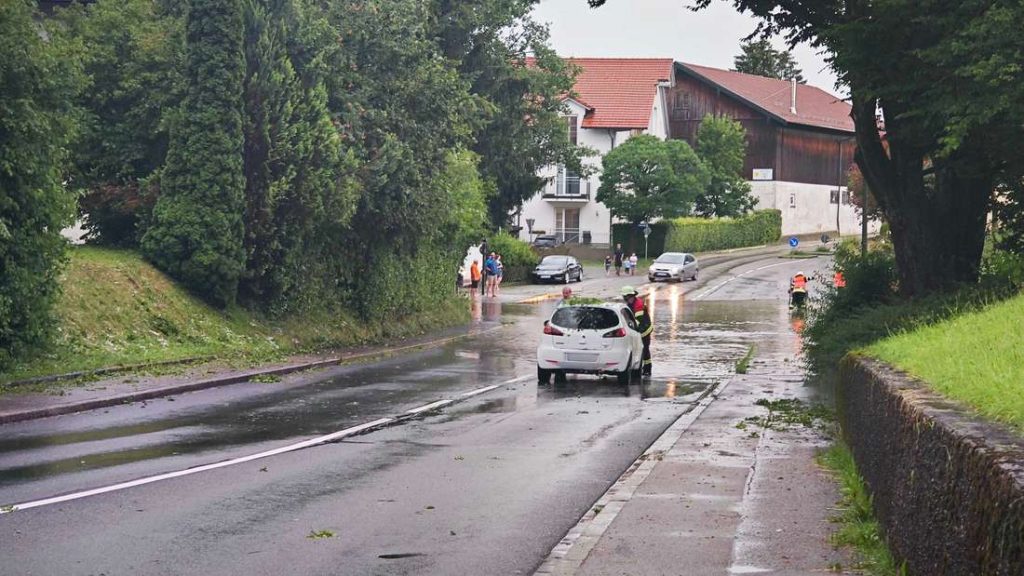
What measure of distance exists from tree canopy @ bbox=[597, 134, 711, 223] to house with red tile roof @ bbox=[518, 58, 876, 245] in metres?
4.21

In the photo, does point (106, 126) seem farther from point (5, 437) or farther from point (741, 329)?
point (741, 329)

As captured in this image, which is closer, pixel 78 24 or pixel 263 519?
pixel 263 519

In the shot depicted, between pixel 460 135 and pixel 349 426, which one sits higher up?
pixel 460 135

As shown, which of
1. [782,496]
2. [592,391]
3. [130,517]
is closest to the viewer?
[130,517]

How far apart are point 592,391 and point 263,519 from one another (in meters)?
15.1

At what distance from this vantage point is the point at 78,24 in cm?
3216

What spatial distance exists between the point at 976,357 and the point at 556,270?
6278cm

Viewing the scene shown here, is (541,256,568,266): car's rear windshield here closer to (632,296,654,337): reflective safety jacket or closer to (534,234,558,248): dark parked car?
(534,234,558,248): dark parked car

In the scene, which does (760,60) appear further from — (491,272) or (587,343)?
(587,343)

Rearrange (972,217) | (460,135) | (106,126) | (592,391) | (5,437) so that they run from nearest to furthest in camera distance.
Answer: (5,437), (972,217), (592,391), (106,126), (460,135)

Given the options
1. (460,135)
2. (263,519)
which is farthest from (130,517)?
(460,135)

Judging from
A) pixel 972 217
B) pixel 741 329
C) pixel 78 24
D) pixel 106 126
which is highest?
pixel 78 24

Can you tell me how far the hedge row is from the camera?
86812mm

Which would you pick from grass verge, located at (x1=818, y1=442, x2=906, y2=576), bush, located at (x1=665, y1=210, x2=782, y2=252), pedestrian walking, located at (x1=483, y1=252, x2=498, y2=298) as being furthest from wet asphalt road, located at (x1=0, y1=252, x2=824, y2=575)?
bush, located at (x1=665, y1=210, x2=782, y2=252)
